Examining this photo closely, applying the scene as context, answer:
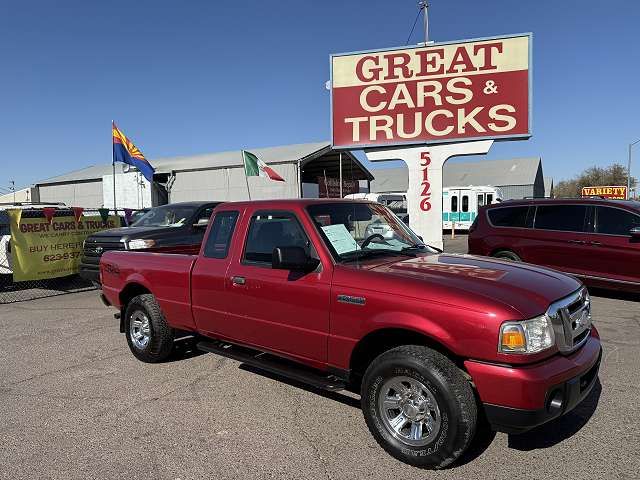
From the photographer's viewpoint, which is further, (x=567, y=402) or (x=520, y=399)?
(x=567, y=402)

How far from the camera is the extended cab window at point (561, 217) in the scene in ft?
28.4

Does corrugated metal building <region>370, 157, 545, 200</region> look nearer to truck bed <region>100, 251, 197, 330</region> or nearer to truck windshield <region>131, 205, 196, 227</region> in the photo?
truck windshield <region>131, 205, 196, 227</region>

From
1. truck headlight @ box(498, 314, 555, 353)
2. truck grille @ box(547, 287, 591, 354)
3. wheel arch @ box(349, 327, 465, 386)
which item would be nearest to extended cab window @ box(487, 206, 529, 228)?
truck grille @ box(547, 287, 591, 354)

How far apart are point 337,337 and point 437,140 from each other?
31.0 feet

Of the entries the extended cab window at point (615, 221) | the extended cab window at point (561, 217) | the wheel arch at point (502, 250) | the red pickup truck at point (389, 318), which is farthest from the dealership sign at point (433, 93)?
the red pickup truck at point (389, 318)

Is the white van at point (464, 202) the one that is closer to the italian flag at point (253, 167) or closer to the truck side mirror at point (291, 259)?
the italian flag at point (253, 167)

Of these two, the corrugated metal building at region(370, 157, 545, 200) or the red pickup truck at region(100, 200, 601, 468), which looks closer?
the red pickup truck at region(100, 200, 601, 468)

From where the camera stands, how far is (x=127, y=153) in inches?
704

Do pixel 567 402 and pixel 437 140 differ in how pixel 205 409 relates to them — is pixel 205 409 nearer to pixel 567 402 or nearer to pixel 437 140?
pixel 567 402

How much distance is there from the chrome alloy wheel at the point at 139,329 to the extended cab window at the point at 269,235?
181 centimetres

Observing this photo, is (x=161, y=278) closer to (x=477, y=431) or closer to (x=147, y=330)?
(x=147, y=330)

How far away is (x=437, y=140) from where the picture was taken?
12.0 metres

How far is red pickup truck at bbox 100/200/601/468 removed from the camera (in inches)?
114

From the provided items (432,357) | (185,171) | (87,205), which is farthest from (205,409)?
(87,205)
